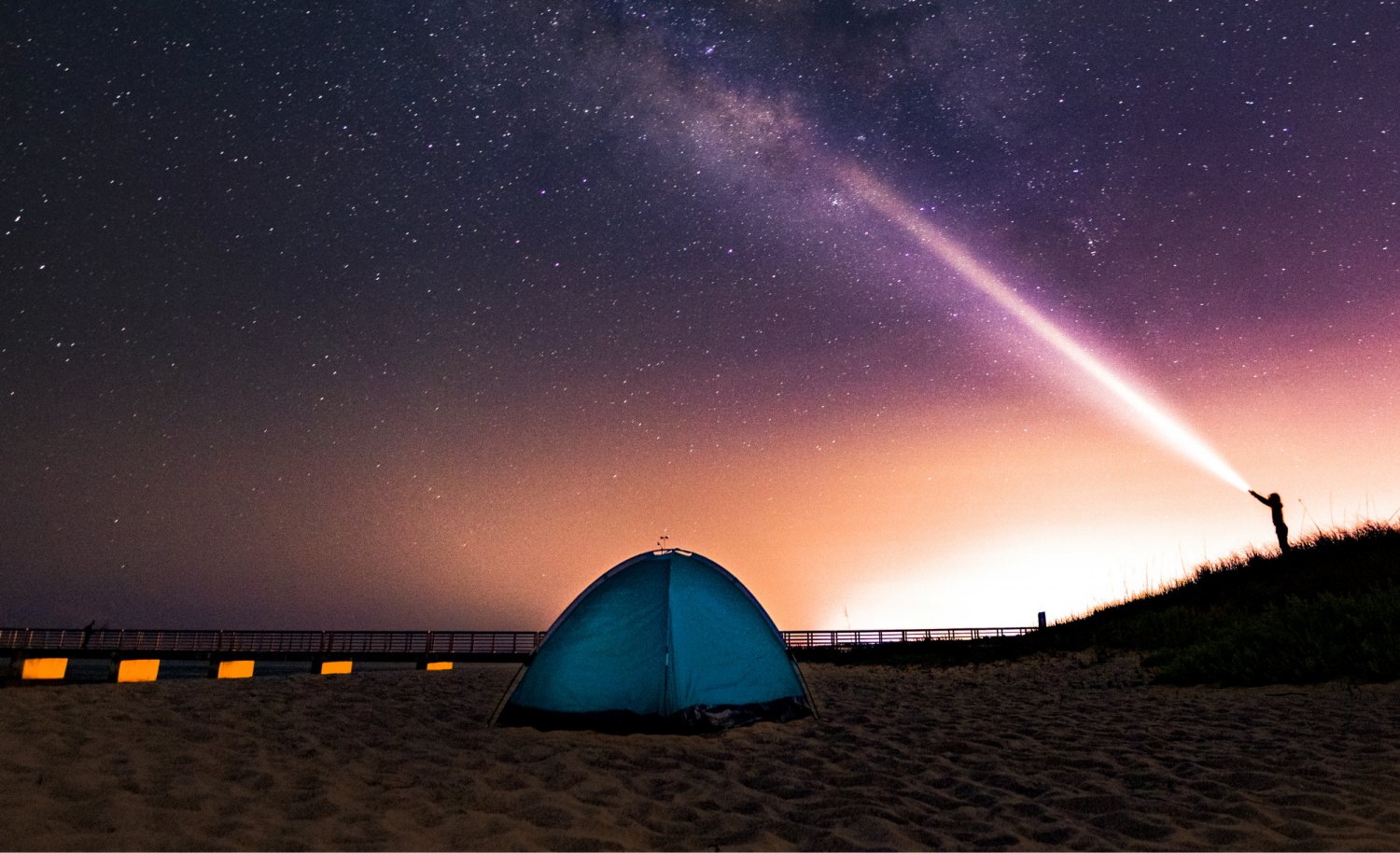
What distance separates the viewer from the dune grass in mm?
9758

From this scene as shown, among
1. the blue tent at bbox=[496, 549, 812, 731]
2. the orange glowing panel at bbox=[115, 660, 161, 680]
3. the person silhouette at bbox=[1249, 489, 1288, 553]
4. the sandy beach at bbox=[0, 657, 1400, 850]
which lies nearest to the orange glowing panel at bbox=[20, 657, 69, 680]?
the orange glowing panel at bbox=[115, 660, 161, 680]

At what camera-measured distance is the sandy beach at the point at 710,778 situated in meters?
4.28

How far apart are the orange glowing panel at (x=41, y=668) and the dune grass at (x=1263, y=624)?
1830cm

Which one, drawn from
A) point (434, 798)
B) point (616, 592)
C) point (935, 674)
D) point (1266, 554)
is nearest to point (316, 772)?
point (434, 798)

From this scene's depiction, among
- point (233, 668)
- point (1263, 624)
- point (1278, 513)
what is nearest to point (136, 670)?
point (233, 668)

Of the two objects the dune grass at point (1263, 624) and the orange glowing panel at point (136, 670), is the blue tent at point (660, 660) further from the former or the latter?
the orange glowing panel at point (136, 670)

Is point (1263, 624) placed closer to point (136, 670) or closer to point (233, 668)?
point (136, 670)

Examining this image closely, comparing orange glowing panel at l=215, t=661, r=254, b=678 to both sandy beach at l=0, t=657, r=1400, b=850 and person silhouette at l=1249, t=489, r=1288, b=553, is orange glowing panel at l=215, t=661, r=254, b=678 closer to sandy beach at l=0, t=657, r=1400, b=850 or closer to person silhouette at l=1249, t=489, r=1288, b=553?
sandy beach at l=0, t=657, r=1400, b=850

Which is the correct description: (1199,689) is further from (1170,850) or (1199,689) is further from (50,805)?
(50,805)

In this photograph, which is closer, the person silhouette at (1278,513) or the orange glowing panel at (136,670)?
the orange glowing panel at (136,670)

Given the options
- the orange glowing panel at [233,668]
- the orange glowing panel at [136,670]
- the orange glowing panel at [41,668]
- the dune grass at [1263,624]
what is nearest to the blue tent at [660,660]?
the dune grass at [1263,624]

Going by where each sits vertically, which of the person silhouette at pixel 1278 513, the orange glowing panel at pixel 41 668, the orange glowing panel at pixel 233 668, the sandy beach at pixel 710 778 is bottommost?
the sandy beach at pixel 710 778

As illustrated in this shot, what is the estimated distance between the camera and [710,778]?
18.7 ft

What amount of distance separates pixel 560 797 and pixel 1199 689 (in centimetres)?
908
